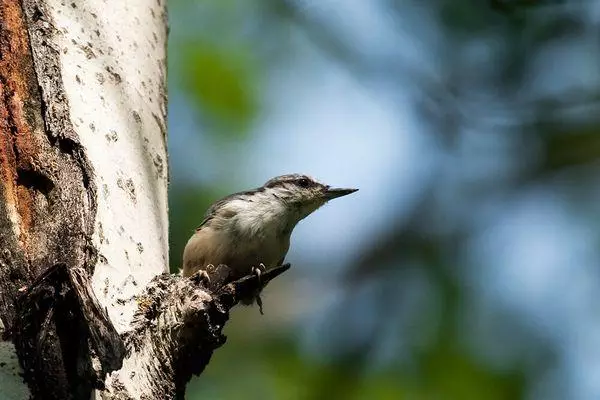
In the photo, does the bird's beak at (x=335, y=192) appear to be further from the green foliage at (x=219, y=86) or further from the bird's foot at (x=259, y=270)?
the green foliage at (x=219, y=86)

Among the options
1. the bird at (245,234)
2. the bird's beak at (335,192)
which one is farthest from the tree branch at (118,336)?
the bird's beak at (335,192)

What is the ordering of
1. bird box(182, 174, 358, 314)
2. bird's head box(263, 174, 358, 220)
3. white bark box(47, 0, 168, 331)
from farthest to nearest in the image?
bird's head box(263, 174, 358, 220) < bird box(182, 174, 358, 314) < white bark box(47, 0, 168, 331)

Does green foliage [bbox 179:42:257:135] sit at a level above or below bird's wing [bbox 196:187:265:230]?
above

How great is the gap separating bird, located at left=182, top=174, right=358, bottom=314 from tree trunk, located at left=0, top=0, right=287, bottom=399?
1.50 m

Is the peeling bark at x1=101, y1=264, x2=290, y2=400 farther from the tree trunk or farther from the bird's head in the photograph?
the bird's head

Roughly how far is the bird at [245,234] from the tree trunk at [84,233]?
1.50m

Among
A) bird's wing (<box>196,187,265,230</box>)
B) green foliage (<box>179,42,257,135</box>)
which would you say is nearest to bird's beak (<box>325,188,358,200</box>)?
bird's wing (<box>196,187,265,230</box>)

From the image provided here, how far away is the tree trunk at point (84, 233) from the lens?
2.37m

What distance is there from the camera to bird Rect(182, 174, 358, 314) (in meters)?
5.03

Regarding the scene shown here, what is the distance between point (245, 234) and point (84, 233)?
247 centimetres

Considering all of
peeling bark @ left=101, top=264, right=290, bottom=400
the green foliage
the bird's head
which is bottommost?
peeling bark @ left=101, top=264, right=290, bottom=400

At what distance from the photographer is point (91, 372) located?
2.37 metres

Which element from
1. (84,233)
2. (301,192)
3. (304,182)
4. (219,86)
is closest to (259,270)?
(84,233)

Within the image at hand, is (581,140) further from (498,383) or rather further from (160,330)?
(160,330)
